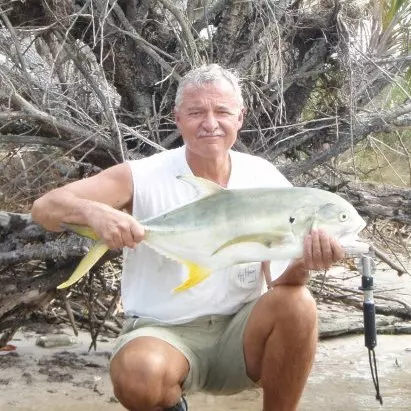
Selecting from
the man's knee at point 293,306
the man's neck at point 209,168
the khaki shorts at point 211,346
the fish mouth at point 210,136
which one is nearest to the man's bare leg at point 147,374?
the khaki shorts at point 211,346

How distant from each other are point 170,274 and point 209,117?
682 mm

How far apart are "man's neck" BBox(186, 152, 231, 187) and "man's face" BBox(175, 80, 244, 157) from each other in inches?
1.7

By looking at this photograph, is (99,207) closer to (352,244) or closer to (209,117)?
(209,117)

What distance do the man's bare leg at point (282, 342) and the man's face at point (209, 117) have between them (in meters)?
0.67

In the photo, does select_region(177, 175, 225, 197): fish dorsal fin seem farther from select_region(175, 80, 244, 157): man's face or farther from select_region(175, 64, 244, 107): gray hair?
select_region(175, 64, 244, 107): gray hair

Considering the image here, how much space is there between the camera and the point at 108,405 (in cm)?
438

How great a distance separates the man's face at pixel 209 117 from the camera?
3385 millimetres

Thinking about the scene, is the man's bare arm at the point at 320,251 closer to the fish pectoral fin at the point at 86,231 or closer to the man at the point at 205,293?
the man at the point at 205,293

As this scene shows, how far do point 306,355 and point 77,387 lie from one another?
181cm

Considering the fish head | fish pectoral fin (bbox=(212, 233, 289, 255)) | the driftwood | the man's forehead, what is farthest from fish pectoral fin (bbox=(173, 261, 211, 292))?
the driftwood

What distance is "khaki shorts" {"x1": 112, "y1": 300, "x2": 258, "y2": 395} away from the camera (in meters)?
3.33

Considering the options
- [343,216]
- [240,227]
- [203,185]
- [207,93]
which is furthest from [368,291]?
[207,93]

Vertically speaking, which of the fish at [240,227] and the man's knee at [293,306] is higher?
the fish at [240,227]

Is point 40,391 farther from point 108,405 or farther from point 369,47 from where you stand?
point 369,47
